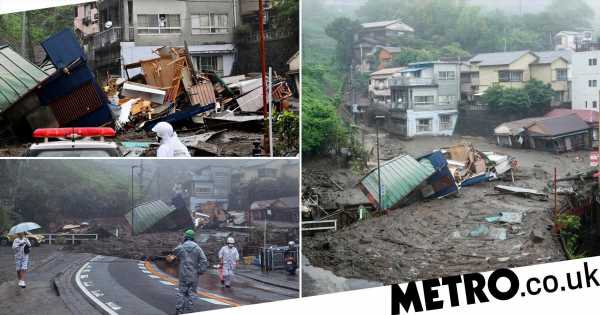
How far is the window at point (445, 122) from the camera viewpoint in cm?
766

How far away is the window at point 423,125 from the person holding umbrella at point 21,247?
134 inches

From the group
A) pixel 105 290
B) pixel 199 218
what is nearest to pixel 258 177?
pixel 199 218

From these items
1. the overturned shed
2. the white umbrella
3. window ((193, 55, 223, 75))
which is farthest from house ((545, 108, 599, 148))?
the white umbrella

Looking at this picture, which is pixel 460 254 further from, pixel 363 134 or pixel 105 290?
pixel 105 290

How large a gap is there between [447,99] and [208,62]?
2.24m

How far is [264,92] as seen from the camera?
6832 mm

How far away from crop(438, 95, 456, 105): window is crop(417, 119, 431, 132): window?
225 millimetres

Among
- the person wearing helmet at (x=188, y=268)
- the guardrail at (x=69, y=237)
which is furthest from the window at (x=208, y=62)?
the guardrail at (x=69, y=237)

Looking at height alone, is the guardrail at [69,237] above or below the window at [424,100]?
below

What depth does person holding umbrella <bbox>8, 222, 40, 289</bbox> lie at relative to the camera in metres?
6.24

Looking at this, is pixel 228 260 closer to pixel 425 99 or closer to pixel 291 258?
pixel 291 258

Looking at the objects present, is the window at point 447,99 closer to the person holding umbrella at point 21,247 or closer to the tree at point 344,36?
the tree at point 344,36

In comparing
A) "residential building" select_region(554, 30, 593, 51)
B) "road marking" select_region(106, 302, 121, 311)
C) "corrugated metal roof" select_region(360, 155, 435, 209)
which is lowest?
"road marking" select_region(106, 302, 121, 311)

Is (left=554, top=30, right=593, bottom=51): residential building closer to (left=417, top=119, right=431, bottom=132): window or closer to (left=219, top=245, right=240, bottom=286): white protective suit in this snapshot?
(left=417, top=119, right=431, bottom=132): window
